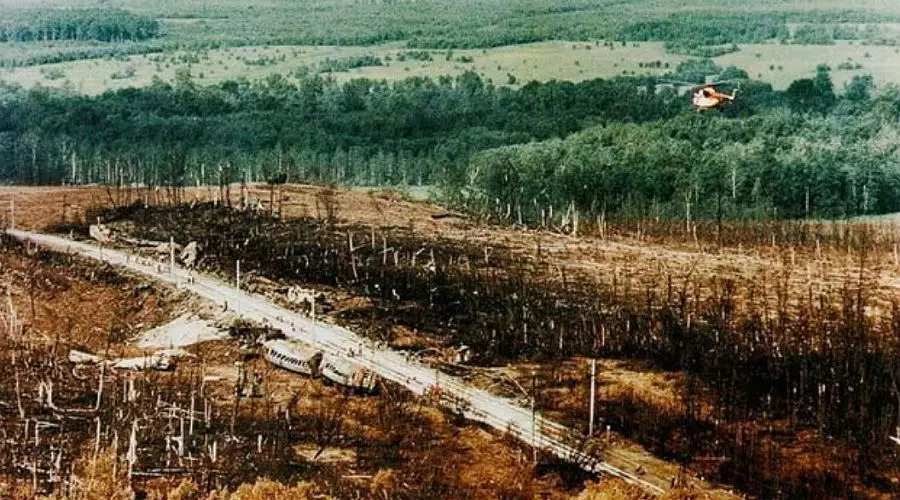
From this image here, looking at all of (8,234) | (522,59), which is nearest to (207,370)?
(8,234)

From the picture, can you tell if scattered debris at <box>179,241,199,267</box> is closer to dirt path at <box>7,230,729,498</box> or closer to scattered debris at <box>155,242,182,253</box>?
scattered debris at <box>155,242,182,253</box>

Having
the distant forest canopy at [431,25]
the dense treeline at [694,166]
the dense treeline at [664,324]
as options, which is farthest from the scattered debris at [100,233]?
the dense treeline at [694,166]

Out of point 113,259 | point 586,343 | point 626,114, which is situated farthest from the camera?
point 626,114

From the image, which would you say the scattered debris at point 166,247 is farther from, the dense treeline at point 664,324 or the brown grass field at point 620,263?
the brown grass field at point 620,263

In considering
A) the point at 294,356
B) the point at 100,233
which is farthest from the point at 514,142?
the point at 294,356

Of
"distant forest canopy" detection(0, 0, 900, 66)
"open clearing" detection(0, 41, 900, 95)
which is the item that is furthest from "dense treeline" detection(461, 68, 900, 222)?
"distant forest canopy" detection(0, 0, 900, 66)

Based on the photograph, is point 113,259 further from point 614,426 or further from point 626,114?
point 626,114
